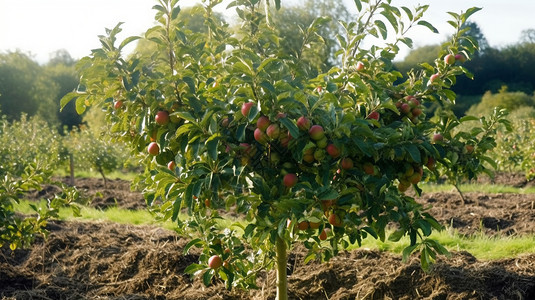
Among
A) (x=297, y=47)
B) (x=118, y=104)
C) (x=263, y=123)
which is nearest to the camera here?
(x=263, y=123)

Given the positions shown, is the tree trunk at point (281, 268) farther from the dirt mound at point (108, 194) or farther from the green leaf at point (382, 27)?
the dirt mound at point (108, 194)

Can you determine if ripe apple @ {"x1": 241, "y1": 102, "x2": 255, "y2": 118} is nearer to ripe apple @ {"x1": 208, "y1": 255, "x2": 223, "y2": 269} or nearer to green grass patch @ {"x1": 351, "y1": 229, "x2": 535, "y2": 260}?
ripe apple @ {"x1": 208, "y1": 255, "x2": 223, "y2": 269}

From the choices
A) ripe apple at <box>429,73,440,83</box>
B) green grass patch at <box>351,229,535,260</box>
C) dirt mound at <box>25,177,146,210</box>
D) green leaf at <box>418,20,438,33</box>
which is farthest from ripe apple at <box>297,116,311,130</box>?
dirt mound at <box>25,177,146,210</box>

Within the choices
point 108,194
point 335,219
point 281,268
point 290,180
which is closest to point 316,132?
point 290,180

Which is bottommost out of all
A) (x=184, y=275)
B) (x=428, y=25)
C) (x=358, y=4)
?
(x=184, y=275)

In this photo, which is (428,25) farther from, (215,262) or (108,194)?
(108,194)

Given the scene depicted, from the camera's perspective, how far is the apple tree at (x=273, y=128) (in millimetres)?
2070

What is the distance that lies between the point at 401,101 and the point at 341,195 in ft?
2.53

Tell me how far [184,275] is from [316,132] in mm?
2460

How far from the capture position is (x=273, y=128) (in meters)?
2.04

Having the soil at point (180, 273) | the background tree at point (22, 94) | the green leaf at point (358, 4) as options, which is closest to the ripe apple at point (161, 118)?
the green leaf at point (358, 4)

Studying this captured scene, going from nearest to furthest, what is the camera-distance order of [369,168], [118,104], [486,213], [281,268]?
[369,168]
[118,104]
[281,268]
[486,213]

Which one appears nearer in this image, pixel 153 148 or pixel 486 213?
pixel 153 148

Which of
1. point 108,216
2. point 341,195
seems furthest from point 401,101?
point 108,216
